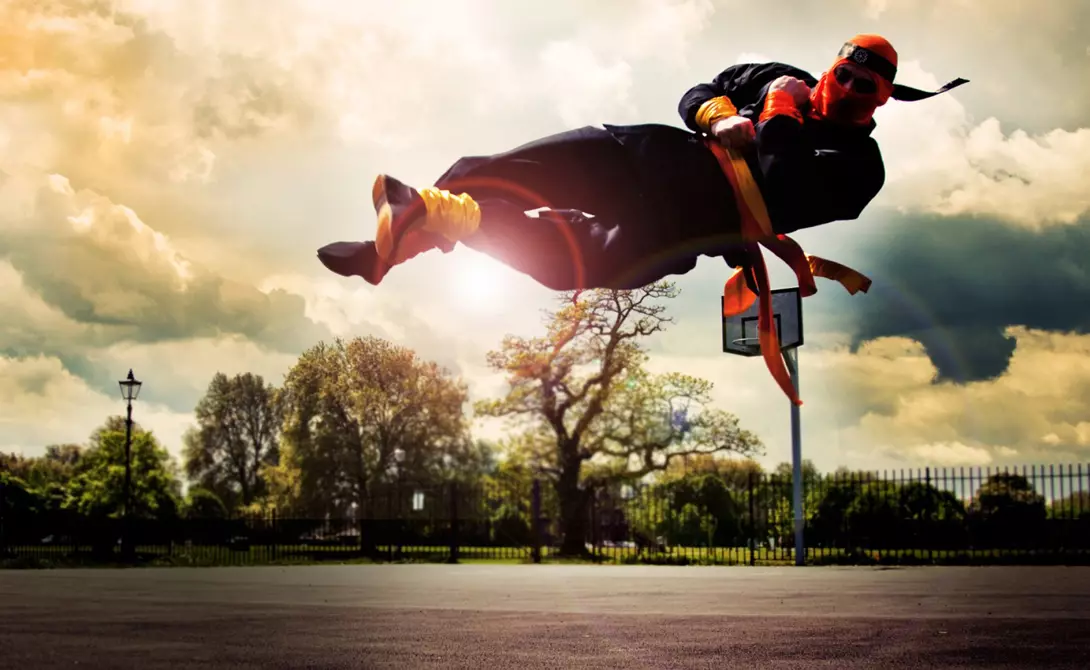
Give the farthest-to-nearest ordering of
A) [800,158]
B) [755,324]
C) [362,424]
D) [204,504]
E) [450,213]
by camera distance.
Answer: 1. [204,504]
2. [362,424]
3. [755,324]
4. [800,158]
5. [450,213]

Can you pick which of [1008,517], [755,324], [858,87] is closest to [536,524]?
[1008,517]

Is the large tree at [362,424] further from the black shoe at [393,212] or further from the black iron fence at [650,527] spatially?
the black shoe at [393,212]

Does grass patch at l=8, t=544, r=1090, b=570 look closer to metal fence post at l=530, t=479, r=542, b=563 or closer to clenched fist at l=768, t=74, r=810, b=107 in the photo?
metal fence post at l=530, t=479, r=542, b=563

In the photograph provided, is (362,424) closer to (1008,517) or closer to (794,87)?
(1008,517)

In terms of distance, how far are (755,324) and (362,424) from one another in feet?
126

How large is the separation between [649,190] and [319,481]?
44769 millimetres

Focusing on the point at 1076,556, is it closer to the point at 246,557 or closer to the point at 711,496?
the point at 711,496

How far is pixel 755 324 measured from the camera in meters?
3.77

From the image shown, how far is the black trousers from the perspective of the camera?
353 centimetres

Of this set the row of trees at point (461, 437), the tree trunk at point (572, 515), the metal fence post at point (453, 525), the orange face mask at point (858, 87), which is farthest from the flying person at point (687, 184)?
the tree trunk at point (572, 515)

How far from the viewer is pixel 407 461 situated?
45.1m

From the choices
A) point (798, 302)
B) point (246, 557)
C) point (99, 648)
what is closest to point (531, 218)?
point (798, 302)

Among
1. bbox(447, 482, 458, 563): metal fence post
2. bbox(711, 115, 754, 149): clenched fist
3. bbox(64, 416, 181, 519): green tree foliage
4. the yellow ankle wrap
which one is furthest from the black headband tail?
bbox(64, 416, 181, 519): green tree foliage

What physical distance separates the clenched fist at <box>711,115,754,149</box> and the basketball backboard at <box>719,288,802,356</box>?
67 cm
